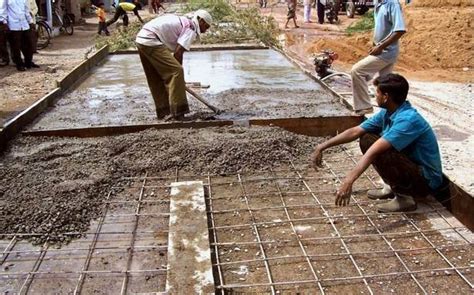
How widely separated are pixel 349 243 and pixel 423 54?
9228mm

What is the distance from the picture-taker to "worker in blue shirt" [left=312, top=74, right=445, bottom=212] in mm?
3137

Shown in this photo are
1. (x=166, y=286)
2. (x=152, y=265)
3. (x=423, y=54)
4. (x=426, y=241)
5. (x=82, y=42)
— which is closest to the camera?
(x=166, y=286)

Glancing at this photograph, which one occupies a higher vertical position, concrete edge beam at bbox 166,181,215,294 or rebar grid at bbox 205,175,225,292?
concrete edge beam at bbox 166,181,215,294

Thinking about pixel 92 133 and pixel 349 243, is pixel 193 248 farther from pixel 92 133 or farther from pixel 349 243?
pixel 92 133

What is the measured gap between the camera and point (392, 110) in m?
3.32

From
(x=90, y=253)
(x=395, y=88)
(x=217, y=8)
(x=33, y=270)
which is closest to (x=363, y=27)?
(x=217, y=8)

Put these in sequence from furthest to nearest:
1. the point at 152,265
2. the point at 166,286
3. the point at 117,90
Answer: the point at 117,90 < the point at 152,265 < the point at 166,286

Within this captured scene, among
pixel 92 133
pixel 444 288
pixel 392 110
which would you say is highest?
pixel 392 110

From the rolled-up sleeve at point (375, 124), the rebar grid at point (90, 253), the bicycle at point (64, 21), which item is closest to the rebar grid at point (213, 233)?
the rebar grid at point (90, 253)

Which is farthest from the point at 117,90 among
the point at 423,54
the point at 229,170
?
the point at 423,54

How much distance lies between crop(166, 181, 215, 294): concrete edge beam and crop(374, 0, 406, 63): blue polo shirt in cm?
252

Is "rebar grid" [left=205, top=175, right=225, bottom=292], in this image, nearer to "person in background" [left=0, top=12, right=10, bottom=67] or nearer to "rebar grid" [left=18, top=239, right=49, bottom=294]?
"rebar grid" [left=18, top=239, right=49, bottom=294]

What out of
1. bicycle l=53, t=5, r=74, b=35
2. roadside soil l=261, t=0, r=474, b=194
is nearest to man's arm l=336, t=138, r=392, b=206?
roadside soil l=261, t=0, r=474, b=194

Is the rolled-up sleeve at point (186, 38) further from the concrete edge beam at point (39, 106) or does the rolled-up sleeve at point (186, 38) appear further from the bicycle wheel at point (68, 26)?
the bicycle wheel at point (68, 26)
